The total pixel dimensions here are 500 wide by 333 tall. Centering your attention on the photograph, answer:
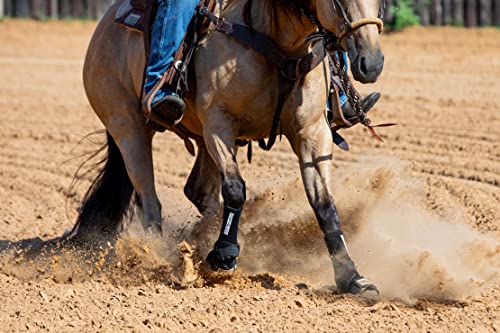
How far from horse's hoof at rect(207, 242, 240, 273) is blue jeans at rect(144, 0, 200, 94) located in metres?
1.10

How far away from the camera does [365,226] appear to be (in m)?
6.46

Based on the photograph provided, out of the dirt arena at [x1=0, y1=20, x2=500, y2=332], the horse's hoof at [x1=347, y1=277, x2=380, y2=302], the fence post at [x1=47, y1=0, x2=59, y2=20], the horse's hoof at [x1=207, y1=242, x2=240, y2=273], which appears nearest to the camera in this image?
the dirt arena at [x1=0, y1=20, x2=500, y2=332]

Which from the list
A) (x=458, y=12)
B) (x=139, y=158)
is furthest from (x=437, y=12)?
(x=139, y=158)

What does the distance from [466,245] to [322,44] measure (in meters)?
1.56

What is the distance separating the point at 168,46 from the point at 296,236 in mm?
1642

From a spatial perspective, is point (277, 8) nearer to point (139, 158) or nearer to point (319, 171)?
point (319, 171)

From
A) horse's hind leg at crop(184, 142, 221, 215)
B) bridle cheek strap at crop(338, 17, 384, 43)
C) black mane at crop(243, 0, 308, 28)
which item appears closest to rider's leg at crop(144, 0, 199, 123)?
black mane at crop(243, 0, 308, 28)

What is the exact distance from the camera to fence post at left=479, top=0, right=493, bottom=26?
17.9m

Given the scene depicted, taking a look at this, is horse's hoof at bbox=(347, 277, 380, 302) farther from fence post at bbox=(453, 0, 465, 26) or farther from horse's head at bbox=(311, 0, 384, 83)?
fence post at bbox=(453, 0, 465, 26)

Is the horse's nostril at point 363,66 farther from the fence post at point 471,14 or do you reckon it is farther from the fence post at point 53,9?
the fence post at point 53,9

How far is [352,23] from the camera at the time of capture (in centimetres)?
476

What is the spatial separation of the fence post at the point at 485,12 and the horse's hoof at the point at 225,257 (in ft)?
44.7

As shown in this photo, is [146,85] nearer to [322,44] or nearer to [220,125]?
[220,125]

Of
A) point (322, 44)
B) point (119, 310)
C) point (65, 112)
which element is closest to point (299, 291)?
point (119, 310)
